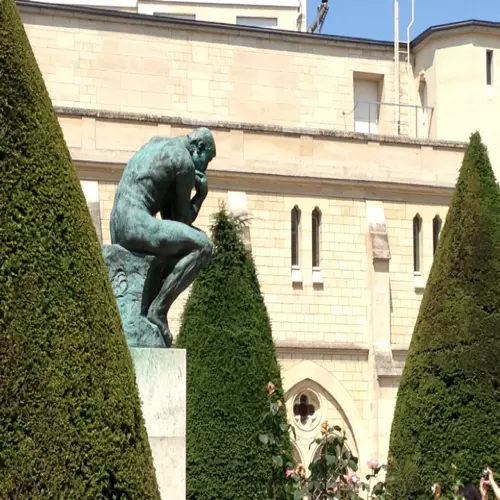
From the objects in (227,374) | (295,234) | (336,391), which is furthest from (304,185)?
(227,374)

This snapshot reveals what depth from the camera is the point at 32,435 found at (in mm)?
7125

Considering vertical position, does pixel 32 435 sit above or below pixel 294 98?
below

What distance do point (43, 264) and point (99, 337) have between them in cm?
45

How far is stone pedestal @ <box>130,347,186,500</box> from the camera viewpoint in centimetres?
971

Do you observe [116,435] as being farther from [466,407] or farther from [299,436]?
[299,436]

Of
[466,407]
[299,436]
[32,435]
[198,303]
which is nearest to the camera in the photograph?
[32,435]

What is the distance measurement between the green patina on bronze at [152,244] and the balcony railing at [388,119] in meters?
24.2

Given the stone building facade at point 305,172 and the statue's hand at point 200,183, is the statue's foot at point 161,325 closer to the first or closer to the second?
the statue's hand at point 200,183

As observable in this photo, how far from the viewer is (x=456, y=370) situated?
54.7ft

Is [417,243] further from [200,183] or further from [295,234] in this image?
[200,183]

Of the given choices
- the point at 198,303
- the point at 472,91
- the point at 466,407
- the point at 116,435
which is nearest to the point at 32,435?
the point at 116,435

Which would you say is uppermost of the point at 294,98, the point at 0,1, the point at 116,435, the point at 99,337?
the point at 294,98

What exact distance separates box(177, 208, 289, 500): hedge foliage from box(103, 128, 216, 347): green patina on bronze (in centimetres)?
919

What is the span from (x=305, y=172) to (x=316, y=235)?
1.24 meters
